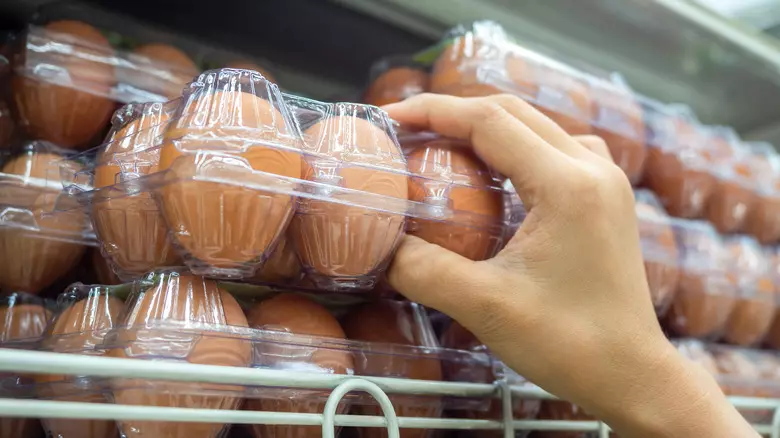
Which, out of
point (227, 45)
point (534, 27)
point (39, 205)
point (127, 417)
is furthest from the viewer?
point (534, 27)

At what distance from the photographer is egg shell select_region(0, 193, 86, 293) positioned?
2.58 feet

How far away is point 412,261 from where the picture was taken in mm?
766

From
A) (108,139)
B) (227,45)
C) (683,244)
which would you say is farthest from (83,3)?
(683,244)

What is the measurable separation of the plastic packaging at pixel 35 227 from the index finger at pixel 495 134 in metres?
0.41

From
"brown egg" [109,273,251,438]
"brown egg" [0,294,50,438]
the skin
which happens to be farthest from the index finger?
"brown egg" [0,294,50,438]

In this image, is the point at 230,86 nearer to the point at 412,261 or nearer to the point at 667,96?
the point at 412,261

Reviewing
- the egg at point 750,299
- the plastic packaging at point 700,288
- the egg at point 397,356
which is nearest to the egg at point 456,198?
A: the egg at point 397,356

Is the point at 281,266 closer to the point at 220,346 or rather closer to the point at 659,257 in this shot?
the point at 220,346

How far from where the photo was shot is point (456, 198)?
0.83m

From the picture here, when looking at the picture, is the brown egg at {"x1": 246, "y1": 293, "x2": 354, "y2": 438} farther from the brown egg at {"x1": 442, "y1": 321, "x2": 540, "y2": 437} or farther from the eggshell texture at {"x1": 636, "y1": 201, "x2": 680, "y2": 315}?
the eggshell texture at {"x1": 636, "y1": 201, "x2": 680, "y2": 315}

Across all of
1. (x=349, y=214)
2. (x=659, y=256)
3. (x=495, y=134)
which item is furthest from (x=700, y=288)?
(x=349, y=214)

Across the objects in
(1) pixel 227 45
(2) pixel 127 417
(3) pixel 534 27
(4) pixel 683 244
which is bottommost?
(2) pixel 127 417

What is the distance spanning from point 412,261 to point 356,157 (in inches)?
5.1

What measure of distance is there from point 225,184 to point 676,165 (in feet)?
3.03
